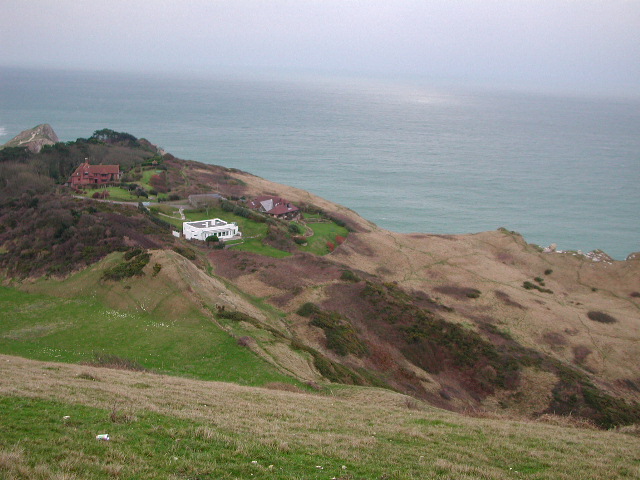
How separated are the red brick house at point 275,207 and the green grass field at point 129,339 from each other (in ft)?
119

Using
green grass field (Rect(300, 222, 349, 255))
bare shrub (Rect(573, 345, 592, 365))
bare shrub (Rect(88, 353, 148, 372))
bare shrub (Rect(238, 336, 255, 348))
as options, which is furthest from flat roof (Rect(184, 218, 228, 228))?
bare shrub (Rect(573, 345, 592, 365))

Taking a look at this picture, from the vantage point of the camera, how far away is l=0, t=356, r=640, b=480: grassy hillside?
8.60 m

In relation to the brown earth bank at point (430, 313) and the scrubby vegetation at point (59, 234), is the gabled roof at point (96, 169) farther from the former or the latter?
the scrubby vegetation at point (59, 234)

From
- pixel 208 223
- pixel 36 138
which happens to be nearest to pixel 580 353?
pixel 208 223

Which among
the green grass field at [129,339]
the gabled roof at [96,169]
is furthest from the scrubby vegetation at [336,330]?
the gabled roof at [96,169]

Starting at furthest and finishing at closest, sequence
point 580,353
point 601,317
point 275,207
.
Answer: point 275,207 < point 601,317 < point 580,353

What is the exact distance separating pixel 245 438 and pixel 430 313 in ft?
104

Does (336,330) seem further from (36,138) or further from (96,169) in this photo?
(36,138)

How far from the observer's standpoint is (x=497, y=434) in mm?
13867

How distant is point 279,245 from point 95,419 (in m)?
39.2

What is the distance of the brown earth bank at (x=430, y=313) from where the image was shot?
1179 inches

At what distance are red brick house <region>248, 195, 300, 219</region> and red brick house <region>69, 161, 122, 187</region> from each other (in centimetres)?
1922

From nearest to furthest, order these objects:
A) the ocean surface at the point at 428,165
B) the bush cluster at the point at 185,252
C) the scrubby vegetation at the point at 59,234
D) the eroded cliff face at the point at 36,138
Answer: the scrubby vegetation at the point at 59,234, the bush cluster at the point at 185,252, the eroded cliff face at the point at 36,138, the ocean surface at the point at 428,165

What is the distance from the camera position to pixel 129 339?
22.9 metres
